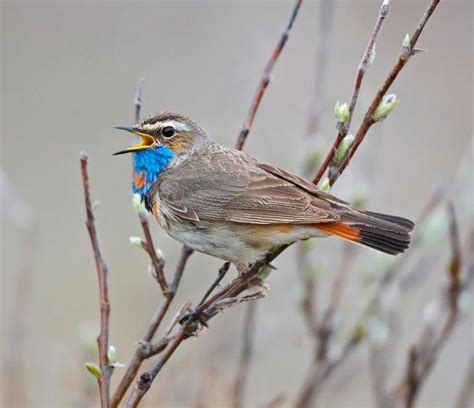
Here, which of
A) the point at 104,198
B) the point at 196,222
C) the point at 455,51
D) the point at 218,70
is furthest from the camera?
the point at 218,70

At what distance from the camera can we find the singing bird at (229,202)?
402cm

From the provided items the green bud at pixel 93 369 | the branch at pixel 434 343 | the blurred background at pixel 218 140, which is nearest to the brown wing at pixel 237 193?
the blurred background at pixel 218 140

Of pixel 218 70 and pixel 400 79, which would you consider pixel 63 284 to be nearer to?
pixel 400 79

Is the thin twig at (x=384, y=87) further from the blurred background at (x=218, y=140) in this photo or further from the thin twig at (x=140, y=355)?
the blurred background at (x=218, y=140)

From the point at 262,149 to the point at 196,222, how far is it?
285cm

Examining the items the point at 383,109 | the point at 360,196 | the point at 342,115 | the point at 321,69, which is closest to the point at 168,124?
the point at 321,69

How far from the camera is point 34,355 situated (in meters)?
5.98

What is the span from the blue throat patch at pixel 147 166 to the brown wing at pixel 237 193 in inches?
2.5

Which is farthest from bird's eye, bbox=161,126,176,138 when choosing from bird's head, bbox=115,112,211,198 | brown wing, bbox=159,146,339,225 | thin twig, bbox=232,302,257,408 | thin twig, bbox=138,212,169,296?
thin twig, bbox=138,212,169,296

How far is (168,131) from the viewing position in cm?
469

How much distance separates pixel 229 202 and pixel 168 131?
584mm

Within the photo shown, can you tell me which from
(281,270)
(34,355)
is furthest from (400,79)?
(34,355)

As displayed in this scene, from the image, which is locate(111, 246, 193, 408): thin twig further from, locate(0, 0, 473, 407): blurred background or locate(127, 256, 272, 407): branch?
locate(0, 0, 473, 407): blurred background

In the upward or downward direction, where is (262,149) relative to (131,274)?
upward
